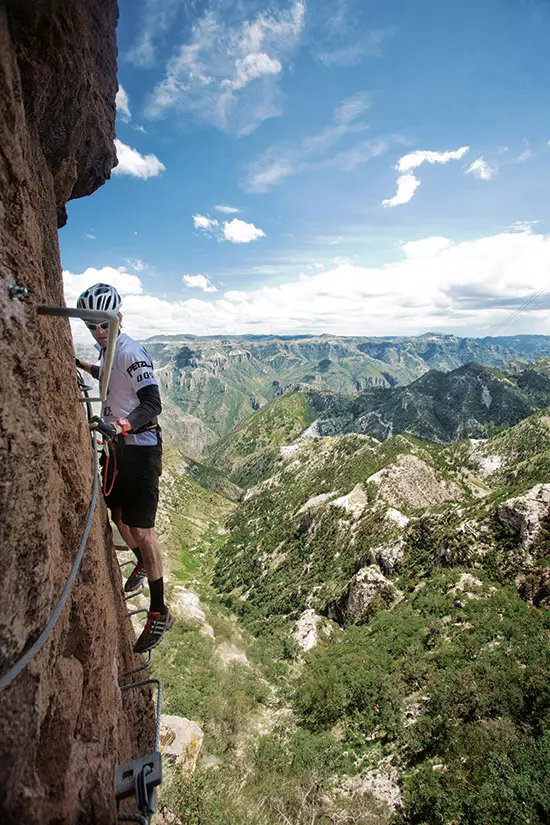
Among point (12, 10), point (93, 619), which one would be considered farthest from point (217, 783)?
point (12, 10)

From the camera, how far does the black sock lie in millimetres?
6969

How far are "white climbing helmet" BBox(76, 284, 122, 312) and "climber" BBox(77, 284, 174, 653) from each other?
56 millimetres

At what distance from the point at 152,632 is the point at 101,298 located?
19.0ft

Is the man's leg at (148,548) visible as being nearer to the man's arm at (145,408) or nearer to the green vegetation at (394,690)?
the man's arm at (145,408)

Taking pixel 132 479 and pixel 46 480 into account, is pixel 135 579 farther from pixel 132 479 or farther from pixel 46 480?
pixel 46 480

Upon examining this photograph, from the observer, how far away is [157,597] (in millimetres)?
7023

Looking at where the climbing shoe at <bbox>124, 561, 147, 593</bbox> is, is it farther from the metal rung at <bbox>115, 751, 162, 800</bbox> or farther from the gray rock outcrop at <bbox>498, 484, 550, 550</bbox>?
A: the gray rock outcrop at <bbox>498, 484, 550, 550</bbox>

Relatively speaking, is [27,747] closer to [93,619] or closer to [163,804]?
[93,619]

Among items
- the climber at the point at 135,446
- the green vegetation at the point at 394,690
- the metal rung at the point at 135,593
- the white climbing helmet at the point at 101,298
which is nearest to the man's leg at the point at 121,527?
the climber at the point at 135,446

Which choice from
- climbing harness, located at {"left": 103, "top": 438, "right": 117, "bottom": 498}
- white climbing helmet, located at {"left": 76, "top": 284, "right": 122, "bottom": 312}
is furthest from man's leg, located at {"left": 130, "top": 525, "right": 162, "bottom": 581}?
white climbing helmet, located at {"left": 76, "top": 284, "right": 122, "bottom": 312}

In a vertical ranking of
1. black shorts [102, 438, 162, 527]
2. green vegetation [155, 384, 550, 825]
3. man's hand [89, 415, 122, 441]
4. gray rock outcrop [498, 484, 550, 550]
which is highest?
man's hand [89, 415, 122, 441]

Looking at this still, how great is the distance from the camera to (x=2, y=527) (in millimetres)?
2801

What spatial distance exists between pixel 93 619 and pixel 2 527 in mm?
2514

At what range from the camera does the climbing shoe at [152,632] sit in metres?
6.69
